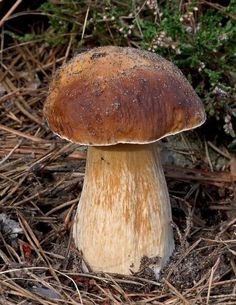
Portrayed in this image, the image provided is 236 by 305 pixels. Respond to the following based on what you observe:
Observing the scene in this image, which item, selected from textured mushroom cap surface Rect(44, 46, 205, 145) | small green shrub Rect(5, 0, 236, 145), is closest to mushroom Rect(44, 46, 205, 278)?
textured mushroom cap surface Rect(44, 46, 205, 145)

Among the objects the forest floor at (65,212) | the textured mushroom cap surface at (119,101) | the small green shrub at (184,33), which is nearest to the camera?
the textured mushroom cap surface at (119,101)

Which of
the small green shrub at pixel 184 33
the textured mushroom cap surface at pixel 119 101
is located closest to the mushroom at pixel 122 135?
the textured mushroom cap surface at pixel 119 101

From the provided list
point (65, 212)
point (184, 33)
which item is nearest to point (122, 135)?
point (65, 212)

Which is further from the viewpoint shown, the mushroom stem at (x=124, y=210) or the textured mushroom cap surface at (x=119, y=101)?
the mushroom stem at (x=124, y=210)

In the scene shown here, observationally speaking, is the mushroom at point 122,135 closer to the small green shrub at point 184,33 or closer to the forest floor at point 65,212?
the forest floor at point 65,212

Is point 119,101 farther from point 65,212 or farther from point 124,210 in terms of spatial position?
point 65,212

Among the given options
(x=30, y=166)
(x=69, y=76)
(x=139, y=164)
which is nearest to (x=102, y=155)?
(x=139, y=164)
